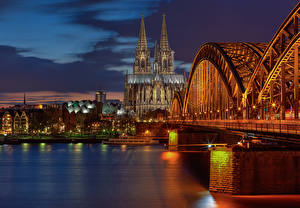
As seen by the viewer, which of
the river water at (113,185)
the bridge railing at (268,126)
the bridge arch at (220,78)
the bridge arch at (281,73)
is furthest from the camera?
the bridge arch at (220,78)


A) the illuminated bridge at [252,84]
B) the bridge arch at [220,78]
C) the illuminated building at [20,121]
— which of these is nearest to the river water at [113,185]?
the illuminated bridge at [252,84]

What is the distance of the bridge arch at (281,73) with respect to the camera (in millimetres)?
32438

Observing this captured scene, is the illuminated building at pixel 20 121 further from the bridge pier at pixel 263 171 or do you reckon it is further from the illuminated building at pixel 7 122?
the bridge pier at pixel 263 171

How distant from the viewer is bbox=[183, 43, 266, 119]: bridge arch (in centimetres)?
5491

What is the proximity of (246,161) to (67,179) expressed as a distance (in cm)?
2315

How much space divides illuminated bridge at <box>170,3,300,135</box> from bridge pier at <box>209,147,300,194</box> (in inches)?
69.8

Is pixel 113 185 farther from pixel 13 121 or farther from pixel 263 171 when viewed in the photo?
pixel 13 121

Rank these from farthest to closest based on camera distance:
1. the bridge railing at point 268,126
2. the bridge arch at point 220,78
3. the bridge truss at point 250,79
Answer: the bridge arch at point 220,78 < the bridge truss at point 250,79 < the bridge railing at point 268,126

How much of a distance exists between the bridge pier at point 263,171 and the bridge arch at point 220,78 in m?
22.0

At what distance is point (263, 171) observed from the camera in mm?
27766

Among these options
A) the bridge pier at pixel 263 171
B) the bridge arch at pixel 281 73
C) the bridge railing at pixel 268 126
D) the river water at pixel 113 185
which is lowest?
the river water at pixel 113 185

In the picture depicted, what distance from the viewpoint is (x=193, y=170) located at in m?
51.5

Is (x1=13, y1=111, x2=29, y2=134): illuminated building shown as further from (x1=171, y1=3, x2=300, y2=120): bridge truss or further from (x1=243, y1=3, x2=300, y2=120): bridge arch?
(x1=243, y1=3, x2=300, y2=120): bridge arch

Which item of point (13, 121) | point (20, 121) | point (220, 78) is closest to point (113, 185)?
point (220, 78)
